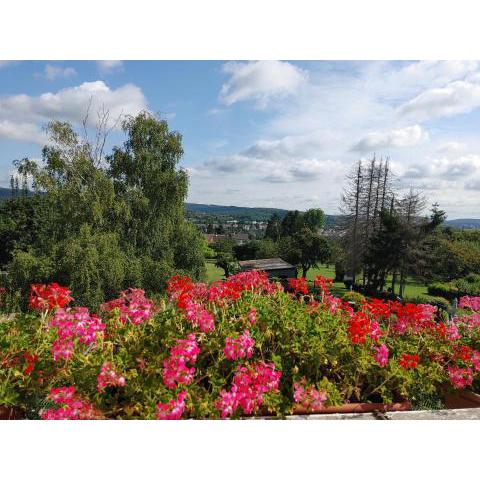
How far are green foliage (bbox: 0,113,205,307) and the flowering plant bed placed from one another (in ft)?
22.5

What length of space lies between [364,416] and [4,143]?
308cm

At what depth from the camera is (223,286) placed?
164 centimetres

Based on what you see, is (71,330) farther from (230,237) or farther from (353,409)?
(230,237)

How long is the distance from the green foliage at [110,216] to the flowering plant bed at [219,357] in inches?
270

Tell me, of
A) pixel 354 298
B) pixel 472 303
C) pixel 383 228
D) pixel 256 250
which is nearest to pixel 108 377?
pixel 472 303

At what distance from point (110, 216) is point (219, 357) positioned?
815cm

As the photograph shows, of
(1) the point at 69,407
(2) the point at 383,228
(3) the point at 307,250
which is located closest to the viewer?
(1) the point at 69,407

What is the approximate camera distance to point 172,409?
1112mm

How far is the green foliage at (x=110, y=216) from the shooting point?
8023 mm

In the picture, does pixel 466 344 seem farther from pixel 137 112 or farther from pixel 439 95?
pixel 137 112

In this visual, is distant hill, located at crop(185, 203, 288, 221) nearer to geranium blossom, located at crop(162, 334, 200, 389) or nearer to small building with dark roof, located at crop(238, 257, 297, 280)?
geranium blossom, located at crop(162, 334, 200, 389)

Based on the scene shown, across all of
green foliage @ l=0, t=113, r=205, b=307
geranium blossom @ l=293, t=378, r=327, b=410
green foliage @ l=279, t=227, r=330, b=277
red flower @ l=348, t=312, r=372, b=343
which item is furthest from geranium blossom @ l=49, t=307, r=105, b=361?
green foliage @ l=279, t=227, r=330, b=277

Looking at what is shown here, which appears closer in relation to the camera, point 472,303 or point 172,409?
point 172,409
